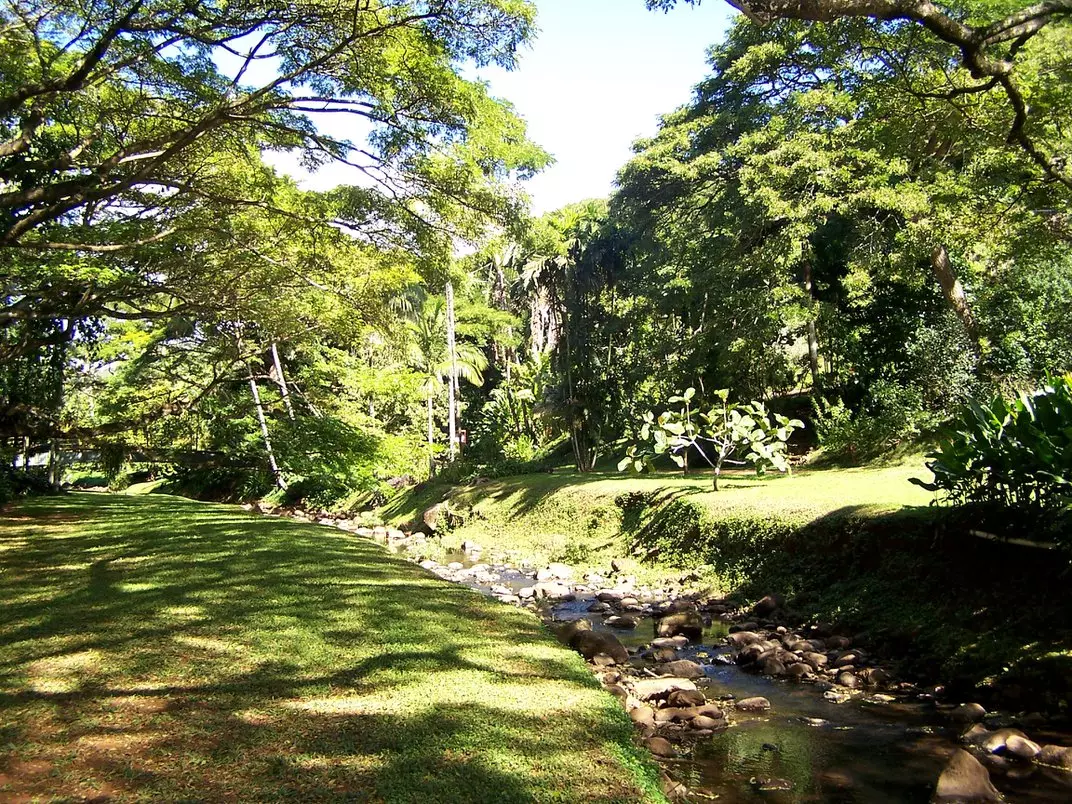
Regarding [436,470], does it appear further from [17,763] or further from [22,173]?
[17,763]

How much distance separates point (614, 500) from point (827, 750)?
363 inches

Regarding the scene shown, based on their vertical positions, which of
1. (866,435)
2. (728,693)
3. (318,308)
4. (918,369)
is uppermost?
(318,308)

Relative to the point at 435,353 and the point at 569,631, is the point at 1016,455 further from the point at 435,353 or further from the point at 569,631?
the point at 435,353

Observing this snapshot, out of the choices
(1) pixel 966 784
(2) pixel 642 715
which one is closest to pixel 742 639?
(2) pixel 642 715

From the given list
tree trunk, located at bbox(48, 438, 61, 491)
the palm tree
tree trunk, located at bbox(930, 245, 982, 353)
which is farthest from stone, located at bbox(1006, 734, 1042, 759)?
the palm tree

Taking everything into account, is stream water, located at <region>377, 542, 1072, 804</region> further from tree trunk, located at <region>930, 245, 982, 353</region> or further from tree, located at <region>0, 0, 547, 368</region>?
tree trunk, located at <region>930, 245, 982, 353</region>

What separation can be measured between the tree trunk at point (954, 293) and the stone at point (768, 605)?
8.50 metres

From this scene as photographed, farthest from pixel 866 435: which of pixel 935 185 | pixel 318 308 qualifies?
pixel 318 308

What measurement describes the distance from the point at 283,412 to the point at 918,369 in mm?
15355

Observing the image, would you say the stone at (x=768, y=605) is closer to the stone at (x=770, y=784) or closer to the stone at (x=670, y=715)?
the stone at (x=670, y=715)

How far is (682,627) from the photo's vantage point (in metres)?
8.43

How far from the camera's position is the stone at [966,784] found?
411 centimetres

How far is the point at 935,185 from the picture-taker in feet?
45.0

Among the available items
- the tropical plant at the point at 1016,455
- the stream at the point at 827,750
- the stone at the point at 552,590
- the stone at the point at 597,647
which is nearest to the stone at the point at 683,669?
the stream at the point at 827,750
